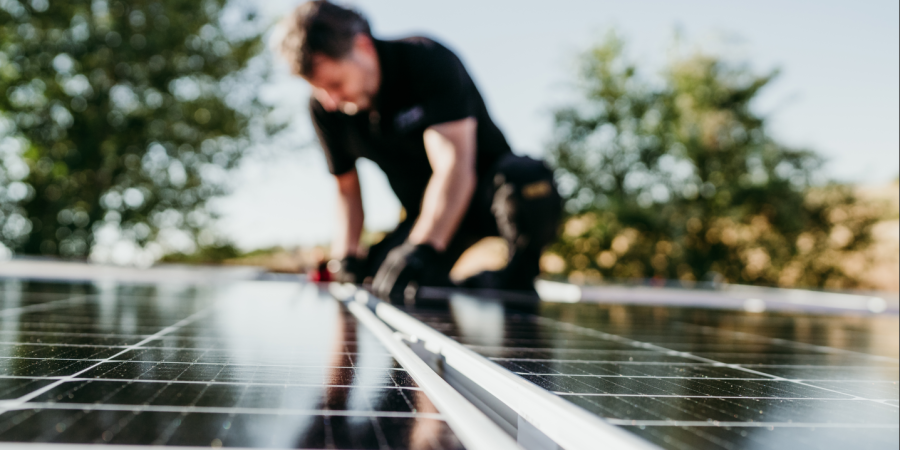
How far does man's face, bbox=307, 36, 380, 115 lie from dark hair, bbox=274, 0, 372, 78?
1.5 inches

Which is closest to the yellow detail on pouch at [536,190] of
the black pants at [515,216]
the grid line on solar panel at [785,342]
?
the black pants at [515,216]

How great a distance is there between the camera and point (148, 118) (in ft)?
35.7

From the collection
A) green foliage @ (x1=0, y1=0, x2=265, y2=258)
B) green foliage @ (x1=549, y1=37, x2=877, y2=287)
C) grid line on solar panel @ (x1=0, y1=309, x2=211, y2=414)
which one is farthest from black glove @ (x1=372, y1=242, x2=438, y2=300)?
green foliage @ (x1=549, y1=37, x2=877, y2=287)

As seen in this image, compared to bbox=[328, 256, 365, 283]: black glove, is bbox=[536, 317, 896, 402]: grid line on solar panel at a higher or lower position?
lower

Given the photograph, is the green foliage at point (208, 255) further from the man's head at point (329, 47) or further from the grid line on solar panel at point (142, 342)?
the grid line on solar panel at point (142, 342)

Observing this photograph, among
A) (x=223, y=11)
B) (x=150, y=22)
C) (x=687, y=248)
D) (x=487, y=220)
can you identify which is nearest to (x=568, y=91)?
(x=687, y=248)

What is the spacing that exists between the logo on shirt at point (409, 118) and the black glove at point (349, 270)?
35.5 inches

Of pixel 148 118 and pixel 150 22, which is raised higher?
pixel 150 22

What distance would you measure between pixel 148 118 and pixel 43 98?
176 cm

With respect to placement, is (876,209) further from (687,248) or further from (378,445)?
(378,445)

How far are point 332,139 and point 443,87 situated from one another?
981mm

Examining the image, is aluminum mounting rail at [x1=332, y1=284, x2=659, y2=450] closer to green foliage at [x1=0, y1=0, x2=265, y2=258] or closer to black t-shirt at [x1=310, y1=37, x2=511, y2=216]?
black t-shirt at [x1=310, y1=37, x2=511, y2=216]

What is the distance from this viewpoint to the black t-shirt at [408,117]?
116 inches

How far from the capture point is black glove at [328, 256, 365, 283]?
11.4 ft
